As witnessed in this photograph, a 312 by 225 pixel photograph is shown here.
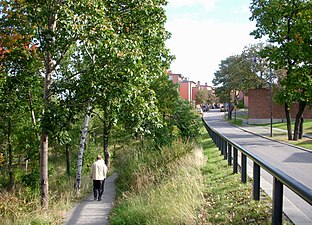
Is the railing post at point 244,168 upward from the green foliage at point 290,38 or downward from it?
downward

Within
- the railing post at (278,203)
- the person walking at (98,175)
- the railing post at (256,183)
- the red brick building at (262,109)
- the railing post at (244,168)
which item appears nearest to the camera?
the railing post at (278,203)

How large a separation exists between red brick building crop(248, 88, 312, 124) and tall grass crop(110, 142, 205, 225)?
37.5m

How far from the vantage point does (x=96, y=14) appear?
869cm

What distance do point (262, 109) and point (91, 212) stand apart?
40.5m

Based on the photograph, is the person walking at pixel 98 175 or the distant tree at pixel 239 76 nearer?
the person walking at pixel 98 175

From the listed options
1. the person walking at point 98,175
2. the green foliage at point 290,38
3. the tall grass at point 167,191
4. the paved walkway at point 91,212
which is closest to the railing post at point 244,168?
the tall grass at point 167,191

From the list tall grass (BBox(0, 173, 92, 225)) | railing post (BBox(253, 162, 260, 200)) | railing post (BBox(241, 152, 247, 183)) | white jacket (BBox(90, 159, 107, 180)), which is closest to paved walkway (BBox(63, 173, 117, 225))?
tall grass (BBox(0, 173, 92, 225))

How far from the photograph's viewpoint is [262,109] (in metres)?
47.2

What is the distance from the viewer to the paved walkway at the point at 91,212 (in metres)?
9.52

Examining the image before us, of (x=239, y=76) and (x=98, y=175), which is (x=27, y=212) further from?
(x=239, y=76)

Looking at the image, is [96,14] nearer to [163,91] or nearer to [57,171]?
[163,91]

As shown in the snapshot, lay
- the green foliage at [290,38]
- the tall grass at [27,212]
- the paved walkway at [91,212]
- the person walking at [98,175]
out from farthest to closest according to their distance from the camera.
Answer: the green foliage at [290,38] < the person walking at [98,175] < the paved walkway at [91,212] < the tall grass at [27,212]

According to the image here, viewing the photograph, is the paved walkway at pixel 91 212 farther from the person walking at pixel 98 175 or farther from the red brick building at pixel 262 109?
the red brick building at pixel 262 109

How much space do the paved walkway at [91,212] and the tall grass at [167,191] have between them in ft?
3.18
